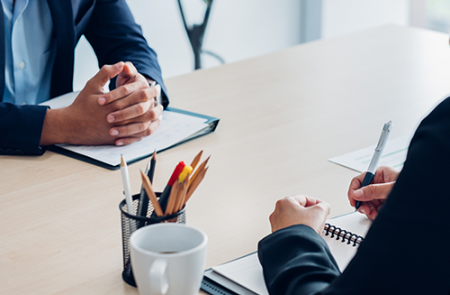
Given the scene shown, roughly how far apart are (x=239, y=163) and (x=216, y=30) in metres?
2.44

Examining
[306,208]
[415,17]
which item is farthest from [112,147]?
[415,17]

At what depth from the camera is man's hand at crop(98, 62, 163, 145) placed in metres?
1.13

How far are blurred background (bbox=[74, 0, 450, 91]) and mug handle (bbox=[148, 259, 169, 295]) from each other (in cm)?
229

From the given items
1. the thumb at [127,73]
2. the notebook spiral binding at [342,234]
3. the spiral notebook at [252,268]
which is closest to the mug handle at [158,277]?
the spiral notebook at [252,268]

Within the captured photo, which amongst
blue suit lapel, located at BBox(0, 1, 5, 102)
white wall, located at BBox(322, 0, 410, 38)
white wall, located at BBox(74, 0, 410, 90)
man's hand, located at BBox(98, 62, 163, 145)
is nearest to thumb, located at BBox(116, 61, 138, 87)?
man's hand, located at BBox(98, 62, 163, 145)

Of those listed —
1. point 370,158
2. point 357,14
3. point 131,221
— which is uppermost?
point 131,221

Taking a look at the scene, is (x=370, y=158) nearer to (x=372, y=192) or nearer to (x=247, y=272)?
(x=372, y=192)

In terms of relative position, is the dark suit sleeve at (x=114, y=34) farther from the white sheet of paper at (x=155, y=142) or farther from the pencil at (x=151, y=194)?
the pencil at (x=151, y=194)

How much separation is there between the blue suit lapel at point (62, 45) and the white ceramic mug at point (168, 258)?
1.02 m

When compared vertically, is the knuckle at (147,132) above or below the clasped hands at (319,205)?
below

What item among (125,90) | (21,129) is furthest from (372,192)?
(21,129)

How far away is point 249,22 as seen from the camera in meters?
3.52

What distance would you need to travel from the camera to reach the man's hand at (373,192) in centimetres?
79

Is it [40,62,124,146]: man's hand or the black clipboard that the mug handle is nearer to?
the black clipboard
